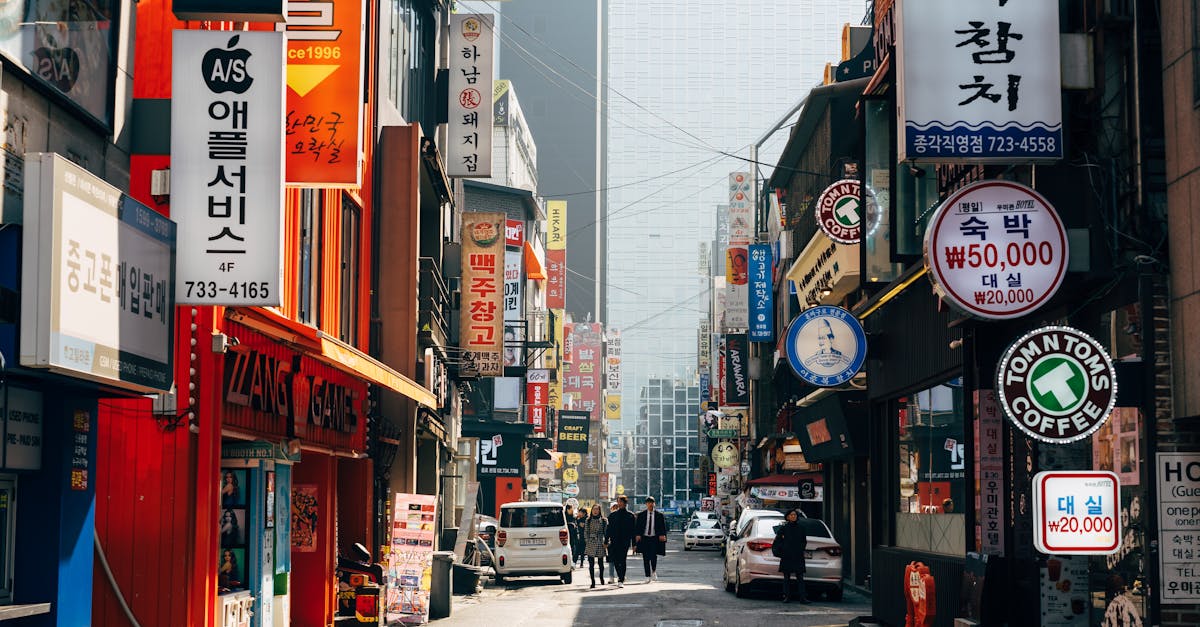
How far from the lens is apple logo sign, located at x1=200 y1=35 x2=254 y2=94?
11148mm

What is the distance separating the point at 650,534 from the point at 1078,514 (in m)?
19.8

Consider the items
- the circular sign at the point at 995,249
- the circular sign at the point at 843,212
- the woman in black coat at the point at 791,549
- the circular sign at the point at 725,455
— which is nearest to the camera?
the circular sign at the point at 995,249

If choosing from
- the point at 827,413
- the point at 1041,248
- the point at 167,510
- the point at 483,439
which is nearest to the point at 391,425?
the point at 827,413

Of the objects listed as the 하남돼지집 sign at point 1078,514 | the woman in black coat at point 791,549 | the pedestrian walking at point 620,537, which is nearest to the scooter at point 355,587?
the woman in black coat at point 791,549

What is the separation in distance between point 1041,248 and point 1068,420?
68.7 inches

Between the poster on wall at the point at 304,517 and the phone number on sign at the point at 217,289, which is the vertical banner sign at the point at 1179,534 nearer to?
the phone number on sign at the point at 217,289

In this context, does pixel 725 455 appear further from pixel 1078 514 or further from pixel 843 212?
pixel 1078 514

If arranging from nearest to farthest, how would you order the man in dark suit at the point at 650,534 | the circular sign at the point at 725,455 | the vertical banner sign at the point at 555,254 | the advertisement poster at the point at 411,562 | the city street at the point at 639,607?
the advertisement poster at the point at 411,562, the city street at the point at 639,607, the man in dark suit at the point at 650,534, the circular sign at the point at 725,455, the vertical banner sign at the point at 555,254

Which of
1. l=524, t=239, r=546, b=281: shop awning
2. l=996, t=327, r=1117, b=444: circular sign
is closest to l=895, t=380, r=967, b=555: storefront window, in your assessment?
l=996, t=327, r=1117, b=444: circular sign

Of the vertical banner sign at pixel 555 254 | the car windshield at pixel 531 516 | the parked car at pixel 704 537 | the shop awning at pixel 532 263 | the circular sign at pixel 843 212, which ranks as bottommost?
the parked car at pixel 704 537

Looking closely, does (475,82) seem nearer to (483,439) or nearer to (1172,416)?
(1172,416)

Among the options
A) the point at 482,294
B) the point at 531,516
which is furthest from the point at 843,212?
the point at 482,294

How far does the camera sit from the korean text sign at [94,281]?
8.22 m

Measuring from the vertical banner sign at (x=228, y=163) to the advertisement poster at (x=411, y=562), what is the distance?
8.41m
